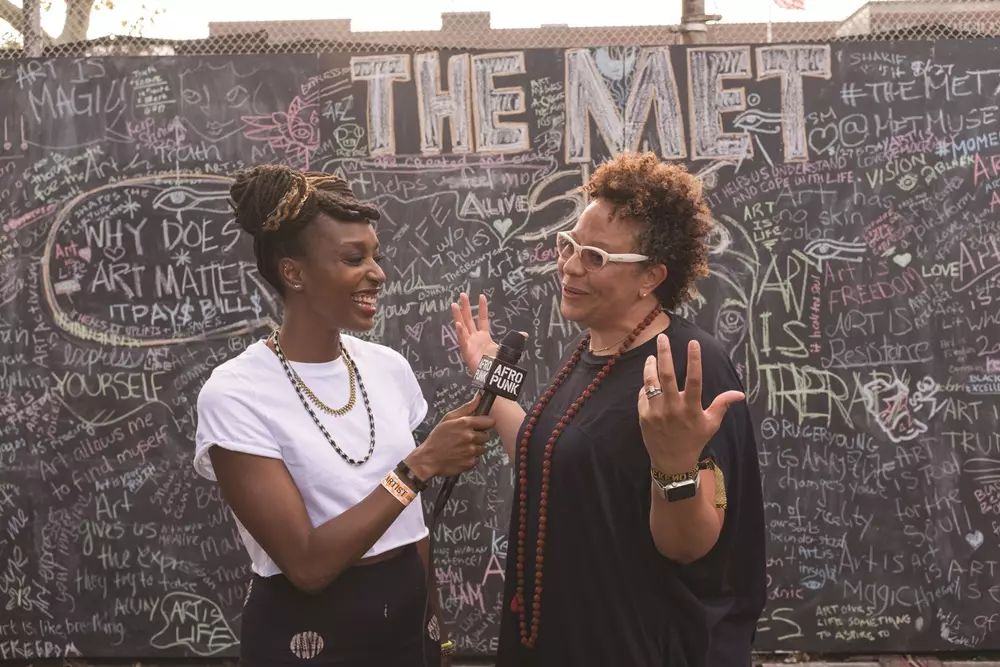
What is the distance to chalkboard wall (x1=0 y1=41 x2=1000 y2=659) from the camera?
5.29 meters

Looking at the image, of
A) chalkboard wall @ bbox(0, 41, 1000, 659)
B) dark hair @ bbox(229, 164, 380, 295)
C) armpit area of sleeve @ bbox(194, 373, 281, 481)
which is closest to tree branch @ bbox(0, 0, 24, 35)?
chalkboard wall @ bbox(0, 41, 1000, 659)

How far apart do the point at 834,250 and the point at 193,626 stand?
404 cm

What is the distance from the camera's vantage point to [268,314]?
5.39m

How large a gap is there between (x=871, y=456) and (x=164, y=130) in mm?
4205

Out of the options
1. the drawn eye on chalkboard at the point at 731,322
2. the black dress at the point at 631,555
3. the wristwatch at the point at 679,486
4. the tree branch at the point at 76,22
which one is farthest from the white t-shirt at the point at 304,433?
the tree branch at the point at 76,22

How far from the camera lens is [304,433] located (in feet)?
8.66

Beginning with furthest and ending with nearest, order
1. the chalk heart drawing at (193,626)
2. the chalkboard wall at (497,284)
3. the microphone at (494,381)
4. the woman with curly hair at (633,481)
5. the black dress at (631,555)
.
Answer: the chalk heart drawing at (193,626) < the chalkboard wall at (497,284) < the microphone at (494,381) < the black dress at (631,555) < the woman with curly hair at (633,481)

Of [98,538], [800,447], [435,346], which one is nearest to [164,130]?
[435,346]

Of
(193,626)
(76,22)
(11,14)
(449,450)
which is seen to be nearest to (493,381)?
(449,450)

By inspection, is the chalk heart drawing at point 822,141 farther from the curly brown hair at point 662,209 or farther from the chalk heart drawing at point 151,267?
the chalk heart drawing at point 151,267

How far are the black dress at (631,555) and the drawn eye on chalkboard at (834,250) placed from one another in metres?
2.89

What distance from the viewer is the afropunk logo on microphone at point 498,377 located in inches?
102

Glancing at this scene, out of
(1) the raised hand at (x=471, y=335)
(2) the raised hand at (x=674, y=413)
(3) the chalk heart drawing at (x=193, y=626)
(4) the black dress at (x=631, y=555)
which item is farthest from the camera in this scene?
(3) the chalk heart drawing at (x=193, y=626)

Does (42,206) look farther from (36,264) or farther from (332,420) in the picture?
(332,420)
